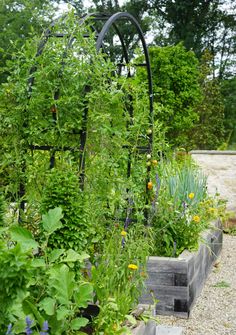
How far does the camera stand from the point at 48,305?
2141mm

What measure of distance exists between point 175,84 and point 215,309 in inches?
373

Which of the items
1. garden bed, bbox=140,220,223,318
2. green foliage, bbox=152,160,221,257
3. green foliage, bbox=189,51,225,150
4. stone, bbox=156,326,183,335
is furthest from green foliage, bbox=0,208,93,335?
green foliage, bbox=189,51,225,150

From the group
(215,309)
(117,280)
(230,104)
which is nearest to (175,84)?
(230,104)

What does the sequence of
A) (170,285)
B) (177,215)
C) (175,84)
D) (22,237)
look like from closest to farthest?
1. (22,237)
2. (170,285)
3. (177,215)
4. (175,84)

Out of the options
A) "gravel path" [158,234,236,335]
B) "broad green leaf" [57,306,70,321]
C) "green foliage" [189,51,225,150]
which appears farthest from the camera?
"green foliage" [189,51,225,150]

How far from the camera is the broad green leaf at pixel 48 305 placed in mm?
2125

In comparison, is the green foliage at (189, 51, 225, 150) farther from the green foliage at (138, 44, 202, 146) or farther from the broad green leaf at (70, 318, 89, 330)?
the broad green leaf at (70, 318, 89, 330)

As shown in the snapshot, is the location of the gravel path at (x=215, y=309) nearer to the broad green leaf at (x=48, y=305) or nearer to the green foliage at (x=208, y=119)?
the broad green leaf at (x=48, y=305)

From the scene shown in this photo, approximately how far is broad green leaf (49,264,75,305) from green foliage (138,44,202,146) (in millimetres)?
10633

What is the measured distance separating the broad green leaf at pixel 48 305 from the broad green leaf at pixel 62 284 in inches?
1.3

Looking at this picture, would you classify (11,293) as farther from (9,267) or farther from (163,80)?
(163,80)

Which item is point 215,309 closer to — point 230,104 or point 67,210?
point 67,210


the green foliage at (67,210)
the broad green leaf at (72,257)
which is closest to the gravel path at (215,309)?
the green foliage at (67,210)

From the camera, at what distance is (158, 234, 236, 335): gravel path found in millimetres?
3783
